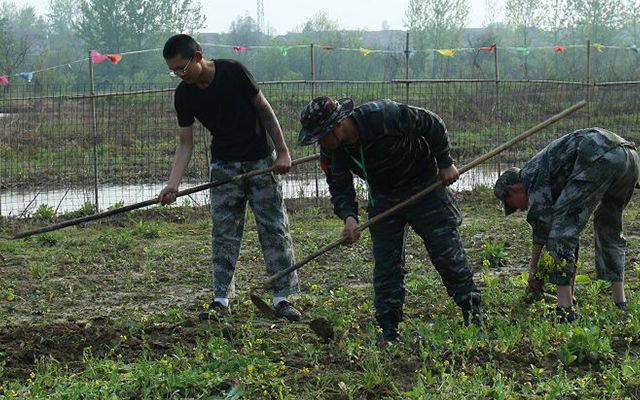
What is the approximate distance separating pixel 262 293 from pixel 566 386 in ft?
10.5

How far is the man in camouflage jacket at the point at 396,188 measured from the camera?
5.43m

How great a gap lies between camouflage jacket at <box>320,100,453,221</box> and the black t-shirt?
0.97m

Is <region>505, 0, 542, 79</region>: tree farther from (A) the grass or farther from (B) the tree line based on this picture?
(A) the grass

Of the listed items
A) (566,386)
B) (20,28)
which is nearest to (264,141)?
(566,386)

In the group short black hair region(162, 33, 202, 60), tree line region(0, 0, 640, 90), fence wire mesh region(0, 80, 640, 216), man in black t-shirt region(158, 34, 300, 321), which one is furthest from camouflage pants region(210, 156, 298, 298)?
tree line region(0, 0, 640, 90)

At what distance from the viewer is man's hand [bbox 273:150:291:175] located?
20.9 feet

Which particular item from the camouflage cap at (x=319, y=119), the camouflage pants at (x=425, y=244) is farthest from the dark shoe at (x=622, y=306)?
the camouflage cap at (x=319, y=119)

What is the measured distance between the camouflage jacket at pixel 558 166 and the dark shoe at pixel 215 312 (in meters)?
2.18

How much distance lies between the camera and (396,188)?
5.80 m

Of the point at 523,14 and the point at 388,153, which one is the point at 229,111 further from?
the point at 523,14

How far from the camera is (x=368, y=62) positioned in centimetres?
5375

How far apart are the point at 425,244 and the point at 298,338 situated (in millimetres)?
989

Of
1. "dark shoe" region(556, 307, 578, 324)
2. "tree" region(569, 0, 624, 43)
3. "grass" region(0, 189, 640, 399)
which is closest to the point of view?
"grass" region(0, 189, 640, 399)

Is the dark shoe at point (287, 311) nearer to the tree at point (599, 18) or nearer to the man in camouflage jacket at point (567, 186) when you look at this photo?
the man in camouflage jacket at point (567, 186)
